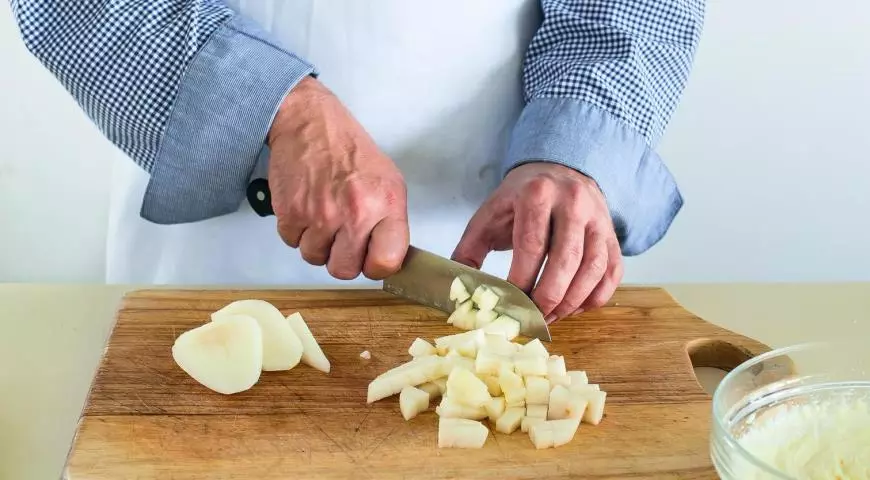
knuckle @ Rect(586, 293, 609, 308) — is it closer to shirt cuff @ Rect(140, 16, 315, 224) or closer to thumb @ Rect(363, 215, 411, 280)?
thumb @ Rect(363, 215, 411, 280)

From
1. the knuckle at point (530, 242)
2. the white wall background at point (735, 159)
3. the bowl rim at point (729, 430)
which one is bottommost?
the white wall background at point (735, 159)

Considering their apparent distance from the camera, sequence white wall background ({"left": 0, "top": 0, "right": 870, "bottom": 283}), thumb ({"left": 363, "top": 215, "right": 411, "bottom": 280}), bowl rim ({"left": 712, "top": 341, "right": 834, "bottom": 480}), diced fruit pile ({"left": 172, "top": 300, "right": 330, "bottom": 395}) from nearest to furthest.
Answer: bowl rim ({"left": 712, "top": 341, "right": 834, "bottom": 480}) → diced fruit pile ({"left": 172, "top": 300, "right": 330, "bottom": 395}) → thumb ({"left": 363, "top": 215, "right": 411, "bottom": 280}) → white wall background ({"left": 0, "top": 0, "right": 870, "bottom": 283})

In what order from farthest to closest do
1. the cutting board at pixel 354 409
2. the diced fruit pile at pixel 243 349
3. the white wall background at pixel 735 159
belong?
1. the white wall background at pixel 735 159
2. the diced fruit pile at pixel 243 349
3. the cutting board at pixel 354 409

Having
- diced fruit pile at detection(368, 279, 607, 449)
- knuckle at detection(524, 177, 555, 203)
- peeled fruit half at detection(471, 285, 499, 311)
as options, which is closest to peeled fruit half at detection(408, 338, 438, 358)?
diced fruit pile at detection(368, 279, 607, 449)

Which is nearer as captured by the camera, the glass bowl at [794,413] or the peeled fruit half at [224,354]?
the glass bowl at [794,413]

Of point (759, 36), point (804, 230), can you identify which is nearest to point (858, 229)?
point (804, 230)

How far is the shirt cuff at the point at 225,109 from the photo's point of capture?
1.20 meters

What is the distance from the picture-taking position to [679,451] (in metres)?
0.97

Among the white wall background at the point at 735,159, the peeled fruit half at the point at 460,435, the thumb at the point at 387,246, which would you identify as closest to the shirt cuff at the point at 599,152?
the thumb at the point at 387,246

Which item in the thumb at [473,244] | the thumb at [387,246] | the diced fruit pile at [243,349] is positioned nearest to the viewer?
the diced fruit pile at [243,349]

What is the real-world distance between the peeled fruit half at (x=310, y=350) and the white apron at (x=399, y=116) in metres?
0.31

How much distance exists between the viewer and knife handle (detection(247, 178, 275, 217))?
1.30m

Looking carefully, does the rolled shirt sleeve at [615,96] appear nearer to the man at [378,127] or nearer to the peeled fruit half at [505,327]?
the man at [378,127]

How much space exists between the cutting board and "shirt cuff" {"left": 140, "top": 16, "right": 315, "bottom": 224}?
0.16 meters
